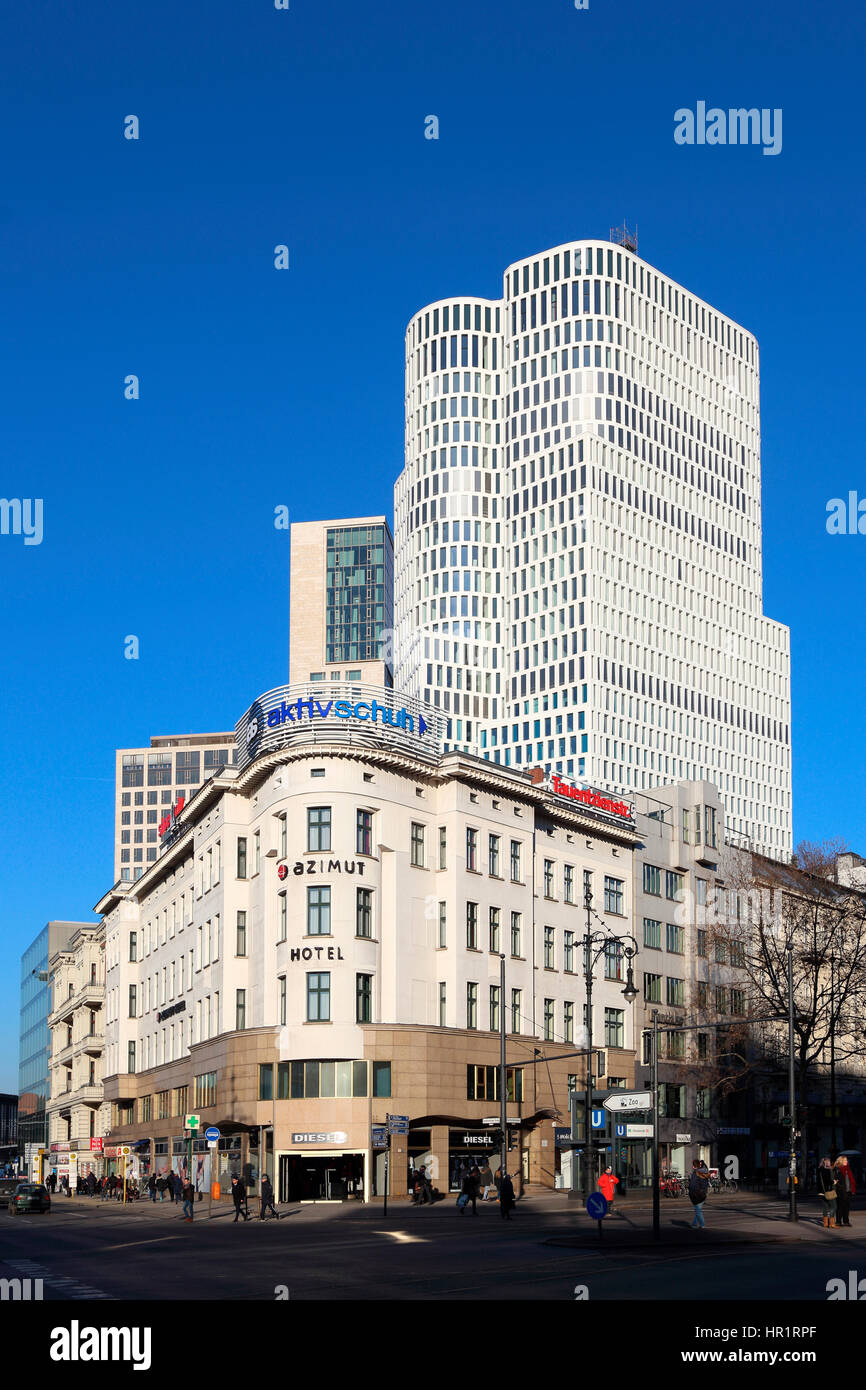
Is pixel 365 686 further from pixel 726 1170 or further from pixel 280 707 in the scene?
pixel 726 1170

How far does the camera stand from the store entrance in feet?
221

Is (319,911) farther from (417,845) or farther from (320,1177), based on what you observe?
(320,1177)

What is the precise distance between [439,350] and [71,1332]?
185036mm

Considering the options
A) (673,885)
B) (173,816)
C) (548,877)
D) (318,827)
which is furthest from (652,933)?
(173,816)

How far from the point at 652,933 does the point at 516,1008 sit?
16.9m

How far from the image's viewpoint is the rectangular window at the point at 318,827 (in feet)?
228

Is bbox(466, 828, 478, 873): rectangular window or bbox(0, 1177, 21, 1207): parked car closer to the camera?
bbox(466, 828, 478, 873): rectangular window

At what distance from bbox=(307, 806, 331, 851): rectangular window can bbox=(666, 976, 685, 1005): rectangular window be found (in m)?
30.9

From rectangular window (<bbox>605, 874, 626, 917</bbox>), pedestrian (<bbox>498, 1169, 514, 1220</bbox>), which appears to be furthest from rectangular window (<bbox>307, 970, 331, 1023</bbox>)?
rectangular window (<bbox>605, 874, 626, 917</bbox>)

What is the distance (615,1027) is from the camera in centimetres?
8569

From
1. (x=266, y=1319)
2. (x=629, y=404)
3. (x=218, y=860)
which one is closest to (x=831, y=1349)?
(x=266, y=1319)

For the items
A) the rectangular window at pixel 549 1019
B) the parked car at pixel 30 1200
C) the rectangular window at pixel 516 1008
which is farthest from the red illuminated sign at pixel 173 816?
the rectangular window at pixel 549 1019

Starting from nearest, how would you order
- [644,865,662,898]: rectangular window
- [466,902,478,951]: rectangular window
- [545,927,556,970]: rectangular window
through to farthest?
[466,902,478,951]: rectangular window → [545,927,556,970]: rectangular window → [644,865,662,898]: rectangular window

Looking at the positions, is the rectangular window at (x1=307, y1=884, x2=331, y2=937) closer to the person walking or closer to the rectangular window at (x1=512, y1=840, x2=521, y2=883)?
the rectangular window at (x1=512, y1=840, x2=521, y2=883)
